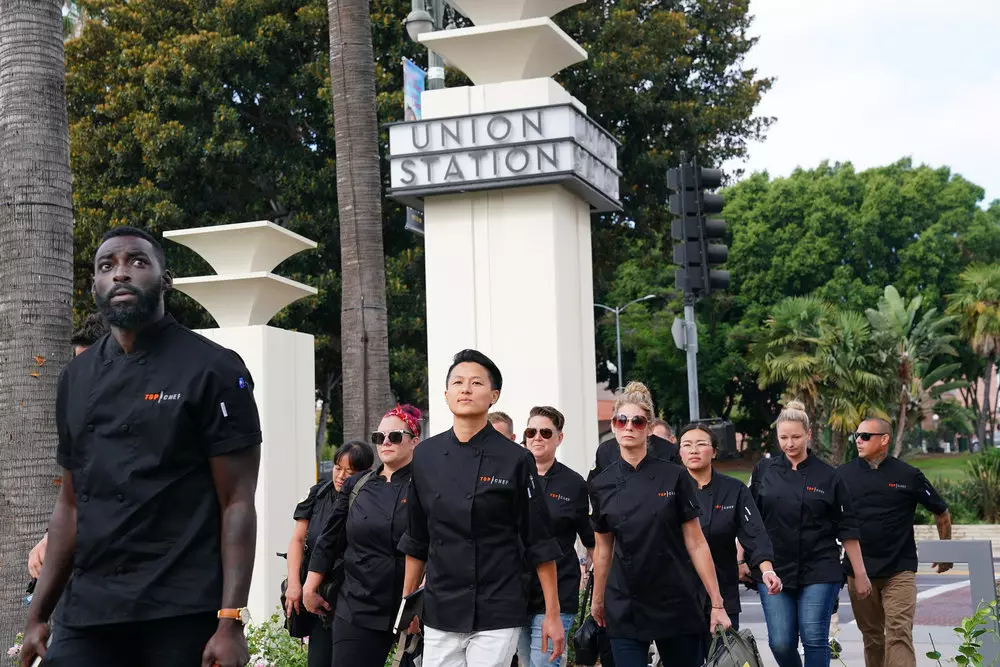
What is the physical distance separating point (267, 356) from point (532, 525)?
5.88 metres

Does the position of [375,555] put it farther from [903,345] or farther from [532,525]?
[903,345]

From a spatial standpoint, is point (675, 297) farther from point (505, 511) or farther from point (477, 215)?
point (505, 511)

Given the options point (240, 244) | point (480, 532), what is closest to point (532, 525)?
point (480, 532)

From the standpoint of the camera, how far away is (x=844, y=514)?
8.55 m

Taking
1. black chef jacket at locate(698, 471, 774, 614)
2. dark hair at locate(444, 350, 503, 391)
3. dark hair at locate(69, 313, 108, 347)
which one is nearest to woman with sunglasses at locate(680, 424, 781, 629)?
black chef jacket at locate(698, 471, 774, 614)

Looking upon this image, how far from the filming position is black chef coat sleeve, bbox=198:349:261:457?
3.71 m

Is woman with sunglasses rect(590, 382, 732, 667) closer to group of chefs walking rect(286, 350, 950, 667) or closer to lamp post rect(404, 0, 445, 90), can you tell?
group of chefs walking rect(286, 350, 950, 667)

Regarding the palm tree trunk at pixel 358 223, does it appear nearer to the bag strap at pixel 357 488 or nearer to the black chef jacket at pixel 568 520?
the black chef jacket at pixel 568 520

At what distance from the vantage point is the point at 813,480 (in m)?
8.59

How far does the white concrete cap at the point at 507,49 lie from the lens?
36.3ft

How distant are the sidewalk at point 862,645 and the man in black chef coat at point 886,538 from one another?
1.12 metres

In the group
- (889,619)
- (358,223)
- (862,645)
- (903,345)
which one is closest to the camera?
(889,619)

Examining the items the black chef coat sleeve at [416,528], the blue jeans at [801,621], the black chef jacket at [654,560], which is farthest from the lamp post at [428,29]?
the black chef coat sleeve at [416,528]

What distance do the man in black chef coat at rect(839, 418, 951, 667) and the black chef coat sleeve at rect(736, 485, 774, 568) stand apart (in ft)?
4.66
